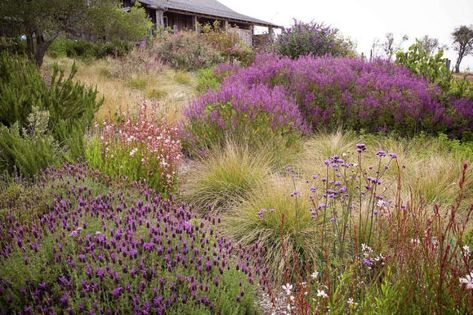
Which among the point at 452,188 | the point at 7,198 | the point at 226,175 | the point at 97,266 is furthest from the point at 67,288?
the point at 452,188

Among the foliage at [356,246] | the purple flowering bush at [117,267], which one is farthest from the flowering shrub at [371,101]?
the purple flowering bush at [117,267]

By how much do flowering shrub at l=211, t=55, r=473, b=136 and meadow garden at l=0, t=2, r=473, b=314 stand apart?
0.03 metres

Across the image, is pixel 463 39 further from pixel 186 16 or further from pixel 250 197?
pixel 250 197

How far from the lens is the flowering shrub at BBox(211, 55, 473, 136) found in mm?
6906

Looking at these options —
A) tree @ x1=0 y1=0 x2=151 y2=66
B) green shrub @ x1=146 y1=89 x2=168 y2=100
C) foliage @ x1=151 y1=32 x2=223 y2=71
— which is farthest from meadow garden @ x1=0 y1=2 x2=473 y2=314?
foliage @ x1=151 y1=32 x2=223 y2=71

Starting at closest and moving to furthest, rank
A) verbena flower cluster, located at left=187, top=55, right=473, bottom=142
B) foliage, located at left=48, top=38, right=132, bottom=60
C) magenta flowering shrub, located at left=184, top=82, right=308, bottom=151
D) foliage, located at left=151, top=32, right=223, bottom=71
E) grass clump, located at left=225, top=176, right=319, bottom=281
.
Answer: grass clump, located at left=225, top=176, right=319, bottom=281 → magenta flowering shrub, located at left=184, top=82, right=308, bottom=151 → verbena flower cluster, located at left=187, top=55, right=473, bottom=142 → foliage, located at left=151, top=32, right=223, bottom=71 → foliage, located at left=48, top=38, right=132, bottom=60

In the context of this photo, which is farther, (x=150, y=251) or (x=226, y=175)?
(x=226, y=175)

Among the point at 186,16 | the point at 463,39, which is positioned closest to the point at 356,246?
the point at 186,16

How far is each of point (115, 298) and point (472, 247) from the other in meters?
2.67

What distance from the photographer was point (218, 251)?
2.68 metres

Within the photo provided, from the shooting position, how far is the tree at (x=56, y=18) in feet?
40.0

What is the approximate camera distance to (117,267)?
→ 227cm

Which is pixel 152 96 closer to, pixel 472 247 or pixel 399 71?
pixel 399 71

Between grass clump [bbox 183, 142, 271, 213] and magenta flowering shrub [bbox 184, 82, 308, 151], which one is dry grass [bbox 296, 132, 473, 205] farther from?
grass clump [bbox 183, 142, 271, 213]
